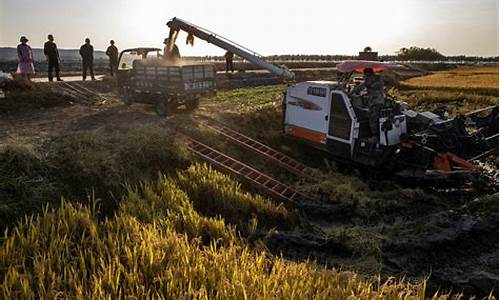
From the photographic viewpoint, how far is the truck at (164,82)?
13.6 meters

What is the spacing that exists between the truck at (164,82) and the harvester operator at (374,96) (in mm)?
5356

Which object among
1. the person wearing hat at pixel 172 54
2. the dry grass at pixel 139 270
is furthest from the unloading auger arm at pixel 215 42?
the dry grass at pixel 139 270

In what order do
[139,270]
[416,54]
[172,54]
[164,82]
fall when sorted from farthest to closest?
[416,54] → [172,54] → [164,82] → [139,270]

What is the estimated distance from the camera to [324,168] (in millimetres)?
12469

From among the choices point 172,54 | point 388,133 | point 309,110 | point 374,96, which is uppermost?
point 172,54

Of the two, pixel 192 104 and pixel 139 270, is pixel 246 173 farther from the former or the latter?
pixel 139 270

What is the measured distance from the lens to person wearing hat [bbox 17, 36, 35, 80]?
642 inches

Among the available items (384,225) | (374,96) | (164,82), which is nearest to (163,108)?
(164,82)

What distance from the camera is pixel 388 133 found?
11.1 metres

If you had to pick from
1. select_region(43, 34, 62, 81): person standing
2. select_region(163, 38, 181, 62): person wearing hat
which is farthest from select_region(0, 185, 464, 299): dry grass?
select_region(43, 34, 62, 81): person standing

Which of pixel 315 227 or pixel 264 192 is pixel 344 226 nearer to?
pixel 315 227

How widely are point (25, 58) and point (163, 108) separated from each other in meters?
6.60

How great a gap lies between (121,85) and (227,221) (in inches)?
358

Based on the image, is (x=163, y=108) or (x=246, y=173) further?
(x=163, y=108)
